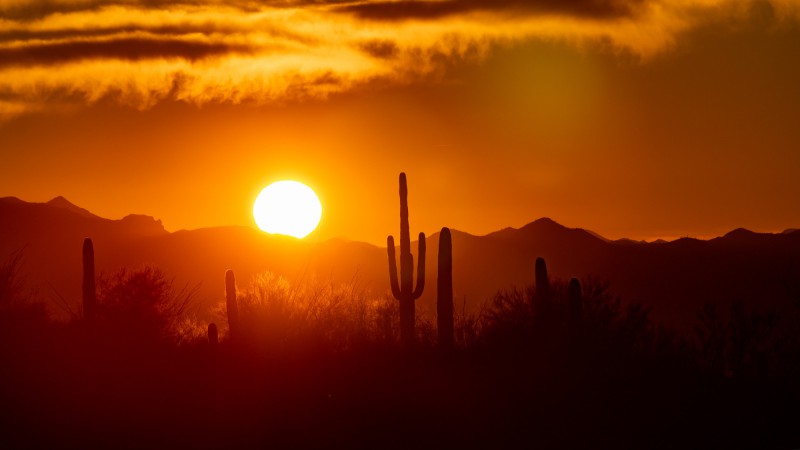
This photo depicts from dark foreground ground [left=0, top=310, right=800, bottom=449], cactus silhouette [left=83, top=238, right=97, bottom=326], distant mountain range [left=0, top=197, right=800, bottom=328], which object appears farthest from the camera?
distant mountain range [left=0, top=197, right=800, bottom=328]

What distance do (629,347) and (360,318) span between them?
8.79 m

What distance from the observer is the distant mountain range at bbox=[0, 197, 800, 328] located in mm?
81375

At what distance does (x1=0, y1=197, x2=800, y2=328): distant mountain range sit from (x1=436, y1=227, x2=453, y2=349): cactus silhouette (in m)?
51.4

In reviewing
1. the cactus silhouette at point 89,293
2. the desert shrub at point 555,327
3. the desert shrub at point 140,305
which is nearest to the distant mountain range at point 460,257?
the desert shrub at point 140,305

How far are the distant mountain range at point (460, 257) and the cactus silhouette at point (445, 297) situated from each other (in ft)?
169

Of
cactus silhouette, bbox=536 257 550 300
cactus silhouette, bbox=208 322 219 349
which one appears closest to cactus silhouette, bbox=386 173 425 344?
cactus silhouette, bbox=536 257 550 300

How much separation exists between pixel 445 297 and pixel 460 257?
370ft

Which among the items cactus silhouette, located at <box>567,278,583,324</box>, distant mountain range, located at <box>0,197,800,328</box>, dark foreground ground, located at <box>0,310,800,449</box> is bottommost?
dark foreground ground, located at <box>0,310,800,449</box>

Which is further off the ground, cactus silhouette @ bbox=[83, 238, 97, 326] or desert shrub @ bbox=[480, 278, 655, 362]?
cactus silhouette @ bbox=[83, 238, 97, 326]

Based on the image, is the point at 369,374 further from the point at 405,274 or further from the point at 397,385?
the point at 405,274

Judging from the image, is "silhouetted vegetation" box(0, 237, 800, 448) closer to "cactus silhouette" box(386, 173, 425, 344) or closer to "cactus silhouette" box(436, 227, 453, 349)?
"cactus silhouette" box(436, 227, 453, 349)

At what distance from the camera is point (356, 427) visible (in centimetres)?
1341

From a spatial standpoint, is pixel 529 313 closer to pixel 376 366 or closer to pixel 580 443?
pixel 376 366

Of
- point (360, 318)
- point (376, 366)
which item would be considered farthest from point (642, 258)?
point (376, 366)
